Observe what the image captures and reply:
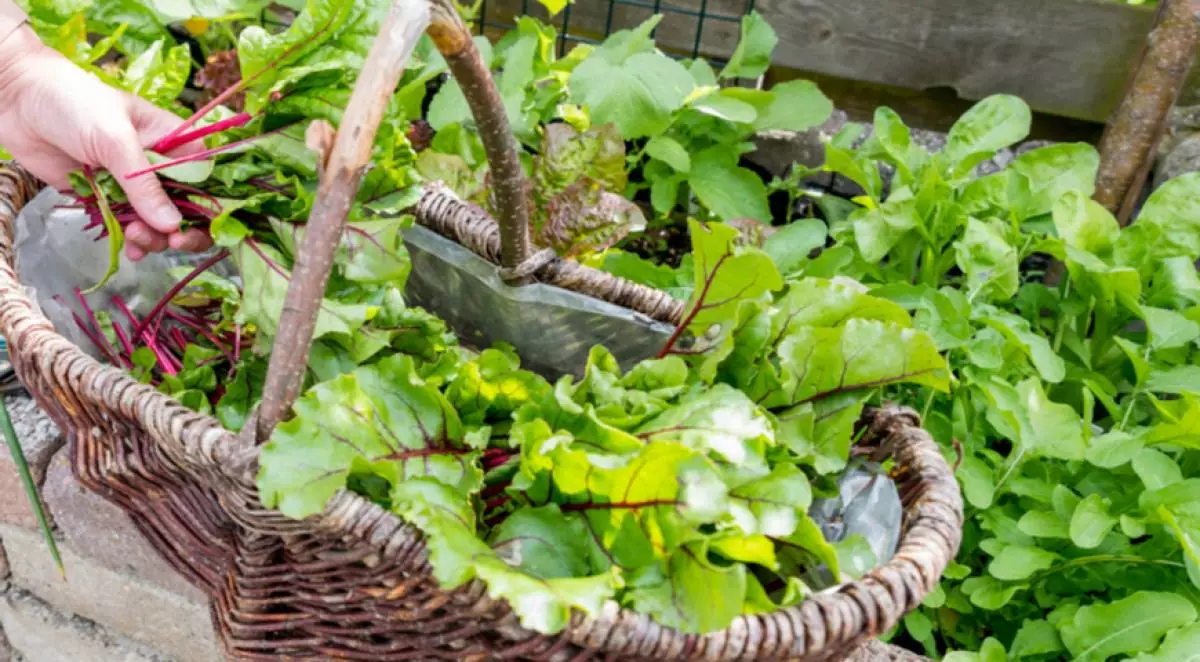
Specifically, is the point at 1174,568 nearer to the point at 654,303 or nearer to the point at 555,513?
the point at 654,303

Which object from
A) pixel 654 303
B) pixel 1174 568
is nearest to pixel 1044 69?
pixel 1174 568

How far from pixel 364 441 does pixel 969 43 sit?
1.66m

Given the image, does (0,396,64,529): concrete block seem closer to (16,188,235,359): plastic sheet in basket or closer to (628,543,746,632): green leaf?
(16,188,235,359): plastic sheet in basket

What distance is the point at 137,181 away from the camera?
3.21 ft

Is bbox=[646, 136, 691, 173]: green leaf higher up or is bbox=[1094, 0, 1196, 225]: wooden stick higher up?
bbox=[1094, 0, 1196, 225]: wooden stick

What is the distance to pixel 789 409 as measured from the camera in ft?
3.01

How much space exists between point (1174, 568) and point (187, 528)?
1.17m

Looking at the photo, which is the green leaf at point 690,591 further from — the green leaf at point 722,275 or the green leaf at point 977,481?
the green leaf at point 977,481

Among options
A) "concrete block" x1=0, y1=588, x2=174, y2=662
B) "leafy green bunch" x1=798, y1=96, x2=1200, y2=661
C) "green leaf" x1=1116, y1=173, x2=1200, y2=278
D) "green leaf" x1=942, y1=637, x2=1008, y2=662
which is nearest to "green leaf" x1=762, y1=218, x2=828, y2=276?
"leafy green bunch" x1=798, y1=96, x2=1200, y2=661

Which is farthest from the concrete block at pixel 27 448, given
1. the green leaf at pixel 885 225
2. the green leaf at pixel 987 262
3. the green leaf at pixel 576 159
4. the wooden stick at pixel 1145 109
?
the wooden stick at pixel 1145 109

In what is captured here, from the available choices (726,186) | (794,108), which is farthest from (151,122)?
(794,108)

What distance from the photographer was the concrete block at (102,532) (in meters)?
1.27

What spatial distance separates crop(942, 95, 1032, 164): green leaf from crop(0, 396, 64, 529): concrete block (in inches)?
56.0

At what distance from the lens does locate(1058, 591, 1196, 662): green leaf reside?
1097 mm
